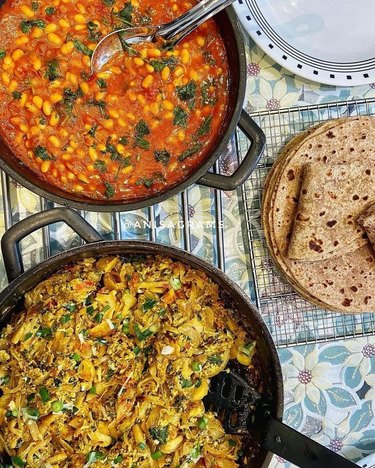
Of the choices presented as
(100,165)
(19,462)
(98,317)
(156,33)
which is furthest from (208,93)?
(19,462)

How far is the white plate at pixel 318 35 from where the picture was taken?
9.61 ft

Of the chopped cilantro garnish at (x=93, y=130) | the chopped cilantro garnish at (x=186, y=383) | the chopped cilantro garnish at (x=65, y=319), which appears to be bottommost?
the chopped cilantro garnish at (x=186, y=383)

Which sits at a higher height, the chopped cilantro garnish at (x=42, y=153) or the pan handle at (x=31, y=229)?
the chopped cilantro garnish at (x=42, y=153)

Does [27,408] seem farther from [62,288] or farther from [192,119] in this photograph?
[192,119]

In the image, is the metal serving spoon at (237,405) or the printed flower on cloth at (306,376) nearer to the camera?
the metal serving spoon at (237,405)

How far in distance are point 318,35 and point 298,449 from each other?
6.66ft

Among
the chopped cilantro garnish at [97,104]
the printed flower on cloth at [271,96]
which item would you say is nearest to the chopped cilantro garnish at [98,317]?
the chopped cilantro garnish at [97,104]

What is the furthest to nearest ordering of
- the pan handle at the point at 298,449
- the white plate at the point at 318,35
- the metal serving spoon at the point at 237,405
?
the white plate at the point at 318,35 < the metal serving spoon at the point at 237,405 < the pan handle at the point at 298,449

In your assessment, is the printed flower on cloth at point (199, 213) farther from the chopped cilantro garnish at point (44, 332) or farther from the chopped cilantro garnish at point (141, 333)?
the chopped cilantro garnish at point (44, 332)

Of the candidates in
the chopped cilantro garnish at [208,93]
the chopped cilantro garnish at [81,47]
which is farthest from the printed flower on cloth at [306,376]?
the chopped cilantro garnish at [81,47]

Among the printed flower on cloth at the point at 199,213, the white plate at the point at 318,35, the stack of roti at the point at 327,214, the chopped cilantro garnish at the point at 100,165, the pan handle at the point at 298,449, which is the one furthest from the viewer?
the printed flower on cloth at the point at 199,213

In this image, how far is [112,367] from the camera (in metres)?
2.52

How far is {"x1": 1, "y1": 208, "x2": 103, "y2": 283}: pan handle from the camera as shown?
7.99 ft

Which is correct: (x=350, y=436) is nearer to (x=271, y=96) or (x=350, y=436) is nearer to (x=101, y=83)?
(x=271, y=96)
